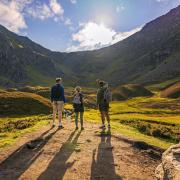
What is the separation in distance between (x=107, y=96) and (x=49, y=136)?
6128 millimetres

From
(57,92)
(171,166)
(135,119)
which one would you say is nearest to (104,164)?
(171,166)

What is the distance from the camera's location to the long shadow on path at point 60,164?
13.4m

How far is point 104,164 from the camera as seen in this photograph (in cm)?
1548

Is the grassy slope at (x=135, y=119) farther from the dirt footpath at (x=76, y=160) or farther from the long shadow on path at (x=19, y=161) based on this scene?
the long shadow on path at (x=19, y=161)

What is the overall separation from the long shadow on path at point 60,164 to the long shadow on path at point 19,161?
3.18 ft

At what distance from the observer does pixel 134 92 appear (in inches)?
5285

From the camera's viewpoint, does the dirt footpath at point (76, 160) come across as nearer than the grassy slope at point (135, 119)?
Yes

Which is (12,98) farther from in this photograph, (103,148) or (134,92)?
(134,92)

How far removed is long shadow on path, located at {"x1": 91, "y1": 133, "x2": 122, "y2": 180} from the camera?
13.8 m

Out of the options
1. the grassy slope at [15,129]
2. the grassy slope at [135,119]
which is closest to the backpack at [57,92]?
the grassy slope at [15,129]

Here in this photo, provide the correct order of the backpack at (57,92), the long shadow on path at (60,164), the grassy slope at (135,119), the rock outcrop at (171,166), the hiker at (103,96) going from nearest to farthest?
1. the rock outcrop at (171,166)
2. the long shadow on path at (60,164)
3. the grassy slope at (135,119)
4. the backpack at (57,92)
5. the hiker at (103,96)

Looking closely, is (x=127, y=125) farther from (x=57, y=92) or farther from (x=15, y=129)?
(x=15, y=129)

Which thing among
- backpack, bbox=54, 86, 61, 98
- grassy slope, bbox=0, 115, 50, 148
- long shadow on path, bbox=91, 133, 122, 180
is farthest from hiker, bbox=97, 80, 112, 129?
long shadow on path, bbox=91, 133, 122, 180

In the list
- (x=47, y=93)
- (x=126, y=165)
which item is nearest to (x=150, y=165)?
(x=126, y=165)
